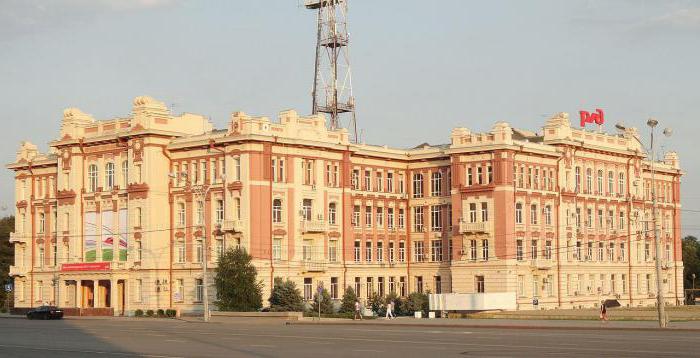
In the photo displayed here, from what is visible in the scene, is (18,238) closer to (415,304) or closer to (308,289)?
(308,289)

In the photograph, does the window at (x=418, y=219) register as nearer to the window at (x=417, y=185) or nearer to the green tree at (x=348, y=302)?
A: the window at (x=417, y=185)

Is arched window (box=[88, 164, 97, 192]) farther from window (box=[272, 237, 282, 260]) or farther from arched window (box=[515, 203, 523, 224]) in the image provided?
arched window (box=[515, 203, 523, 224])

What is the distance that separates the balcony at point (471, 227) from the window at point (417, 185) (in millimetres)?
10281

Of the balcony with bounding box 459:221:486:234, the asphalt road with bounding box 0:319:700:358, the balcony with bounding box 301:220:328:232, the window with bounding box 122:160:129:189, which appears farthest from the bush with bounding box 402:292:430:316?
the asphalt road with bounding box 0:319:700:358

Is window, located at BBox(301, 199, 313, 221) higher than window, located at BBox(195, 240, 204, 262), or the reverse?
window, located at BBox(301, 199, 313, 221)

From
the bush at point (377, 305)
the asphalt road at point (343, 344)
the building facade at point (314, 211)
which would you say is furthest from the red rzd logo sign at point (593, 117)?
the asphalt road at point (343, 344)

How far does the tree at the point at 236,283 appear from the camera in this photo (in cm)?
9869

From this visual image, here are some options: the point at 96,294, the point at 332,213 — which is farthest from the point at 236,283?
the point at 96,294

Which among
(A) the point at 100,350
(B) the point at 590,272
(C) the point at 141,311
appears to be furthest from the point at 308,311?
(A) the point at 100,350

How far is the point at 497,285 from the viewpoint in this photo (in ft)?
363

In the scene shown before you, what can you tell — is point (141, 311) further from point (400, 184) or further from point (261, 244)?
point (400, 184)

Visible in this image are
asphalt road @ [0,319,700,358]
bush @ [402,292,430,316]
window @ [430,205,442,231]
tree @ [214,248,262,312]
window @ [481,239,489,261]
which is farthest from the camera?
window @ [430,205,442,231]

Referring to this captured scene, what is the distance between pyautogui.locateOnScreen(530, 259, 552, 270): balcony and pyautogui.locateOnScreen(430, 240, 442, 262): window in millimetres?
10829

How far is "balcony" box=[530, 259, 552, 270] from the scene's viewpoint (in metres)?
113
